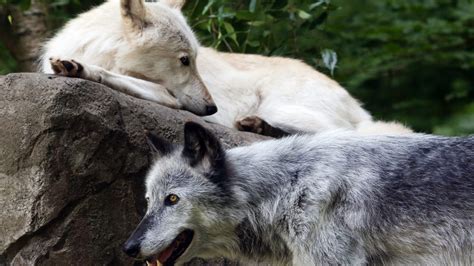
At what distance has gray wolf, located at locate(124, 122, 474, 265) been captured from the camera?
571cm

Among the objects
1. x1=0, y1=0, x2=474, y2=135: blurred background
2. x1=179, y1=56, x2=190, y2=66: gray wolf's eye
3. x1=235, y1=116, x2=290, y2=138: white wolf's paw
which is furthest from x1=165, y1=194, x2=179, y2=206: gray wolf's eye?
x1=0, y1=0, x2=474, y2=135: blurred background

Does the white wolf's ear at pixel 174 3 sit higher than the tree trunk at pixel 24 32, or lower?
higher

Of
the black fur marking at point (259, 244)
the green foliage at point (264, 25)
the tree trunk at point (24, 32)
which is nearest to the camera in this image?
the black fur marking at point (259, 244)

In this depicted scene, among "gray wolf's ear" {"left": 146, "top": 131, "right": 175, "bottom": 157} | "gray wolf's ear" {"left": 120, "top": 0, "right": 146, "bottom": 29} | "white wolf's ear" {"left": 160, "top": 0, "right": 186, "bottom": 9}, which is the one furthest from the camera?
"white wolf's ear" {"left": 160, "top": 0, "right": 186, "bottom": 9}

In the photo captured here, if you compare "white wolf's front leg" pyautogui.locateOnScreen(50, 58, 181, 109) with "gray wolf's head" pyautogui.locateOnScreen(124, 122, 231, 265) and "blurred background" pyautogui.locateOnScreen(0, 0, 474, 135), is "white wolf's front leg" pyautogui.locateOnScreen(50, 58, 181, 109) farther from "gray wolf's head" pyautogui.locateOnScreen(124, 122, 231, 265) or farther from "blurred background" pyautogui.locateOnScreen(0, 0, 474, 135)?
"blurred background" pyautogui.locateOnScreen(0, 0, 474, 135)

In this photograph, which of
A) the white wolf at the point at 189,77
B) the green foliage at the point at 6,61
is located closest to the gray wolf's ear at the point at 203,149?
the white wolf at the point at 189,77

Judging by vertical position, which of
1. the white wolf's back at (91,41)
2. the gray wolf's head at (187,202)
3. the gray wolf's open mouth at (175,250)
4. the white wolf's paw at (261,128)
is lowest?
the white wolf's paw at (261,128)

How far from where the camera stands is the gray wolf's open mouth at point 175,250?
5695 millimetres

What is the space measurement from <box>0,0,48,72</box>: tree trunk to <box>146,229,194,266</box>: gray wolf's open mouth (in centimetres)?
501

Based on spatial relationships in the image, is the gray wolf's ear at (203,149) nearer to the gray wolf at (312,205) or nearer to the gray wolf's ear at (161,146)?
the gray wolf at (312,205)

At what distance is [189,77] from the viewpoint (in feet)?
27.0

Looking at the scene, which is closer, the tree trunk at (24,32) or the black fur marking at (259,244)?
the black fur marking at (259,244)

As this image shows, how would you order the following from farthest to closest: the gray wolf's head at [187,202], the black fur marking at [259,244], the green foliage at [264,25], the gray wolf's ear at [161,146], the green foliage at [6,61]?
the green foliage at [6,61], the green foliage at [264,25], the gray wolf's ear at [161,146], the black fur marking at [259,244], the gray wolf's head at [187,202]

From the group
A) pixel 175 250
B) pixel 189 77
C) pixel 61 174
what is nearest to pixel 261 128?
pixel 189 77
